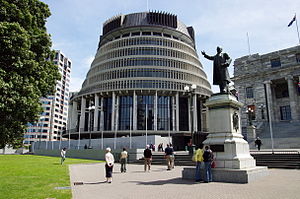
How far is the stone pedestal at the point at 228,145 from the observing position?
34.5 feet

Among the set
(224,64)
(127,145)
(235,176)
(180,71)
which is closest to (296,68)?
(180,71)

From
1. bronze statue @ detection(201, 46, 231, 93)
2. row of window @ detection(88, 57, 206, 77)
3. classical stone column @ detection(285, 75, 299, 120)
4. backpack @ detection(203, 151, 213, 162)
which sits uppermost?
row of window @ detection(88, 57, 206, 77)

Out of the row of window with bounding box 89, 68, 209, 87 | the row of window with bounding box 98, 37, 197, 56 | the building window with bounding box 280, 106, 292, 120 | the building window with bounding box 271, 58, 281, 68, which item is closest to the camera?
the building window with bounding box 280, 106, 292, 120

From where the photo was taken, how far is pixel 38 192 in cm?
852

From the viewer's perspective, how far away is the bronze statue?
12973 mm

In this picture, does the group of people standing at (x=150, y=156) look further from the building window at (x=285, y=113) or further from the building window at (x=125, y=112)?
the building window at (x=125, y=112)

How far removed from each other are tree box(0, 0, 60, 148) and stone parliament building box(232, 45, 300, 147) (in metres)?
36.2

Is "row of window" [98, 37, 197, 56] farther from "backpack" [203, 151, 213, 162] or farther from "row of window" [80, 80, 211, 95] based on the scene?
"backpack" [203, 151, 213, 162]

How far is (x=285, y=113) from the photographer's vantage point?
144 ft

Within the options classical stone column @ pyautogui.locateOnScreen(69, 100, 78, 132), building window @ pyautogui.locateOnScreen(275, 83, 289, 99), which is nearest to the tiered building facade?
classical stone column @ pyautogui.locateOnScreen(69, 100, 78, 132)

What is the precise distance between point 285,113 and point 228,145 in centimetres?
3992

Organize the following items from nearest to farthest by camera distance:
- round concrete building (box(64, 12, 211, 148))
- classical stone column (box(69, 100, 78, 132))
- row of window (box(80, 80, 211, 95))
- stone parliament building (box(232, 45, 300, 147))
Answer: stone parliament building (box(232, 45, 300, 147))
round concrete building (box(64, 12, 211, 148))
row of window (box(80, 80, 211, 95))
classical stone column (box(69, 100, 78, 132))

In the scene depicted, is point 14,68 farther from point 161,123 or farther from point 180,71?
point 180,71

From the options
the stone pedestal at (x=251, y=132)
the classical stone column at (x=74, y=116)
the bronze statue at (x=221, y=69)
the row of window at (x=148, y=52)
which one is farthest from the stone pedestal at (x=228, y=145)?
the classical stone column at (x=74, y=116)
